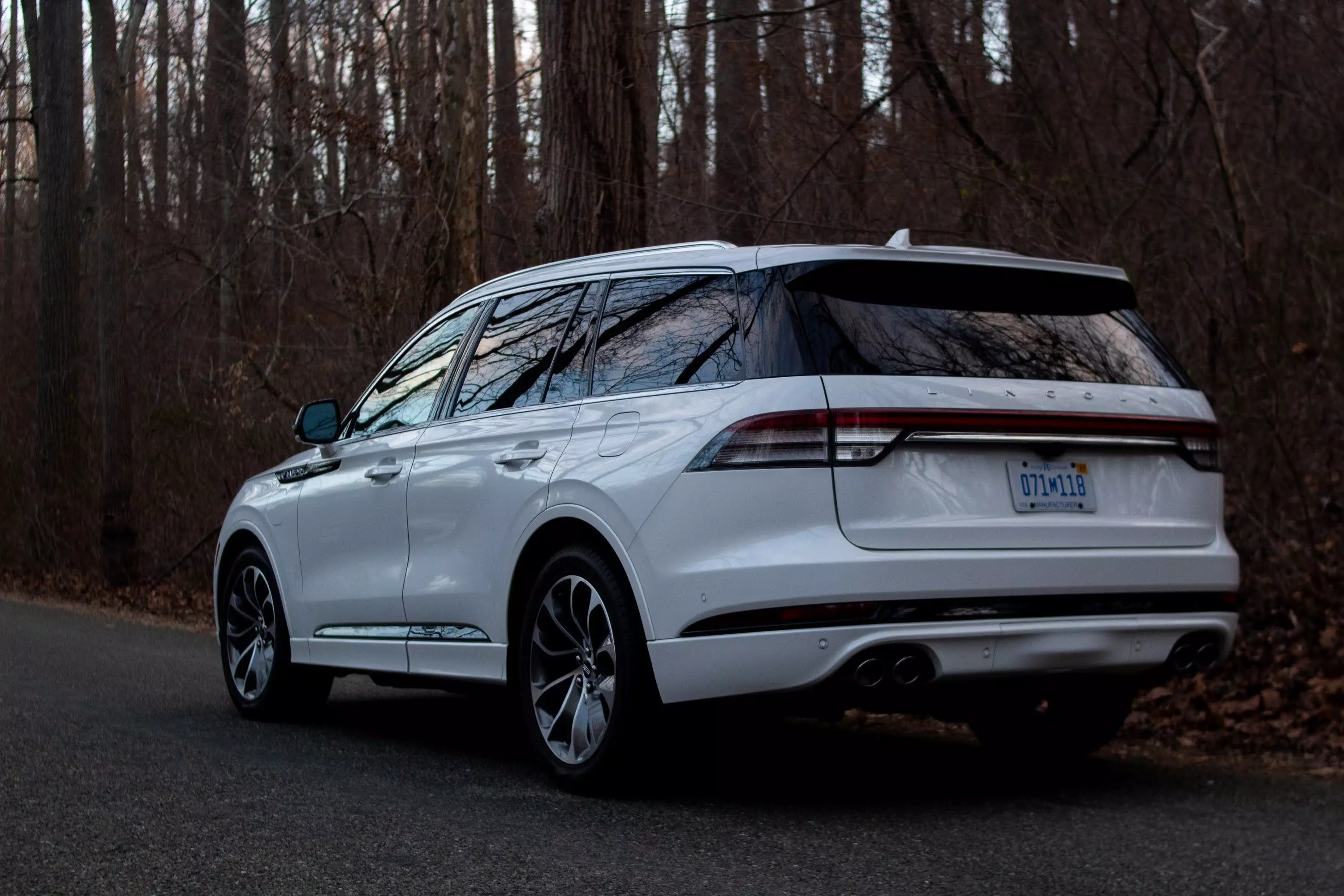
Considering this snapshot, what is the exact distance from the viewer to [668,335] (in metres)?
5.82

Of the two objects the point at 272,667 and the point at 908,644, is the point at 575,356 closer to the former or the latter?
the point at 908,644

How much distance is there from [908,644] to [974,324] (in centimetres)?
115

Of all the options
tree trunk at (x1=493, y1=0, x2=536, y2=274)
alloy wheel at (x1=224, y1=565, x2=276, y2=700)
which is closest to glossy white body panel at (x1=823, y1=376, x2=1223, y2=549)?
alloy wheel at (x1=224, y1=565, x2=276, y2=700)

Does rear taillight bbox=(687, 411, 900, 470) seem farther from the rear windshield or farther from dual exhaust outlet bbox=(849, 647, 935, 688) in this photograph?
dual exhaust outlet bbox=(849, 647, 935, 688)

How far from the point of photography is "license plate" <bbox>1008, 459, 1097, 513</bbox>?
534 centimetres

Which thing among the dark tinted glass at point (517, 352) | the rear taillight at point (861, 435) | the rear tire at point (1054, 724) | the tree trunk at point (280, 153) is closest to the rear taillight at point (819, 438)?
the rear taillight at point (861, 435)

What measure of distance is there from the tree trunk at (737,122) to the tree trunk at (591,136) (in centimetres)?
167

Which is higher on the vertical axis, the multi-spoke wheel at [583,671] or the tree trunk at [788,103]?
the tree trunk at [788,103]

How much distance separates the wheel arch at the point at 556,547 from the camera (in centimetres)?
549

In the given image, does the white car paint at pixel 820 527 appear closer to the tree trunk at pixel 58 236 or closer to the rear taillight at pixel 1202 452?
the rear taillight at pixel 1202 452

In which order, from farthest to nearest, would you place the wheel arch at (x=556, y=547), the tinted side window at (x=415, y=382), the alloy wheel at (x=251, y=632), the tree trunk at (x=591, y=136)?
the tree trunk at (x=591, y=136)
the alloy wheel at (x=251, y=632)
the tinted side window at (x=415, y=382)
the wheel arch at (x=556, y=547)

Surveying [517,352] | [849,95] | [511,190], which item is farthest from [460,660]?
[511,190]

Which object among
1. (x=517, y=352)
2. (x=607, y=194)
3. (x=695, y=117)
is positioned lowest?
(x=517, y=352)

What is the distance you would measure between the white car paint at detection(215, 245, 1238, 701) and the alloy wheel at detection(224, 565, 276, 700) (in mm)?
2085
